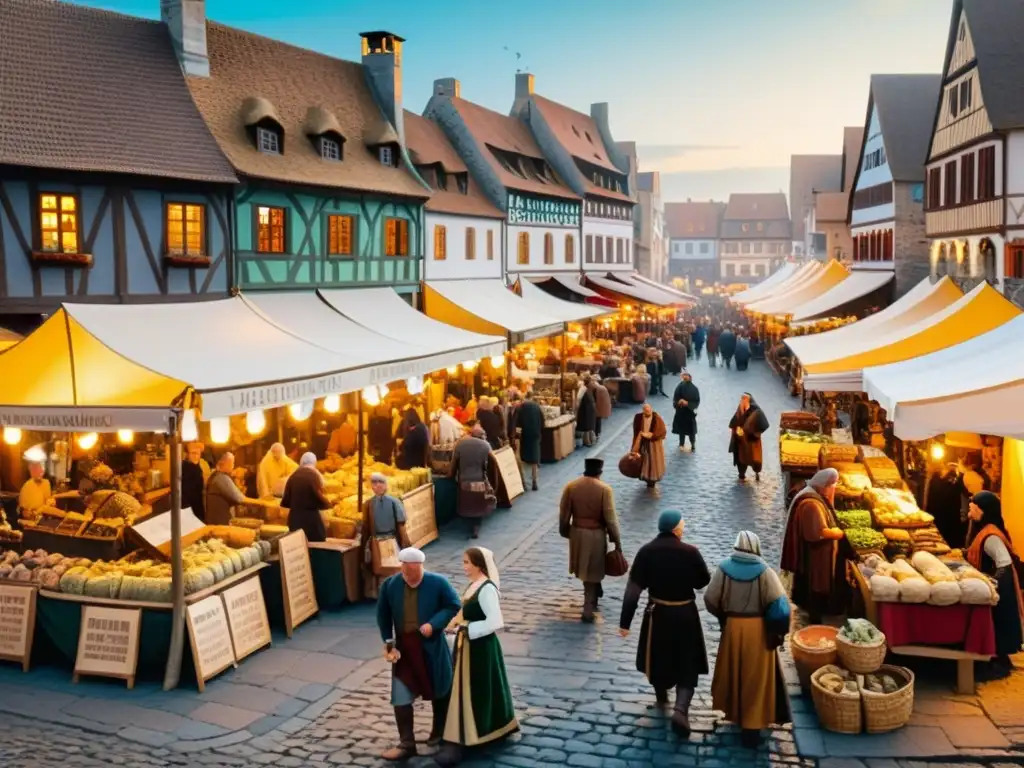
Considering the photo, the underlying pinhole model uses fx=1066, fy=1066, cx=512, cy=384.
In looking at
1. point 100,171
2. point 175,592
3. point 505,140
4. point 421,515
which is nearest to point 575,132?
point 505,140

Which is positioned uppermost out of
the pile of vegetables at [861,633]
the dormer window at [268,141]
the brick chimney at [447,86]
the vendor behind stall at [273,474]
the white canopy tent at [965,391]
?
the brick chimney at [447,86]

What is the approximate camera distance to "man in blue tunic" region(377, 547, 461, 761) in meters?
7.57

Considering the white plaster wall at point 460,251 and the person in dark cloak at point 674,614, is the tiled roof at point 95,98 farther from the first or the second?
the person in dark cloak at point 674,614

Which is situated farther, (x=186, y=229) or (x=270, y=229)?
(x=270, y=229)

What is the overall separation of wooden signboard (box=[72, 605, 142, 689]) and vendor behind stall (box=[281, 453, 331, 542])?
101 inches

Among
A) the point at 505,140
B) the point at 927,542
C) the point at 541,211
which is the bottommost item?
the point at 927,542

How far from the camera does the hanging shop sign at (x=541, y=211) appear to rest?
3731 centimetres

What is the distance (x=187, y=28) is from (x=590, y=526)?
14034mm

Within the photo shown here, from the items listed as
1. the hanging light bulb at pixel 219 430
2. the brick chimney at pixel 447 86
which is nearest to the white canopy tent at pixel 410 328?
the hanging light bulb at pixel 219 430

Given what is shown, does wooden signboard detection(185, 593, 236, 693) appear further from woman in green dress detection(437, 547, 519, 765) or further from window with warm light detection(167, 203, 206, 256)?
window with warm light detection(167, 203, 206, 256)

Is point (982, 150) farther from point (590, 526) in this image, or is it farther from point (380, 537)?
point (380, 537)

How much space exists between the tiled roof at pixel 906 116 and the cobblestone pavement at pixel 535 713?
23757mm

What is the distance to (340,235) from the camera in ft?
73.0

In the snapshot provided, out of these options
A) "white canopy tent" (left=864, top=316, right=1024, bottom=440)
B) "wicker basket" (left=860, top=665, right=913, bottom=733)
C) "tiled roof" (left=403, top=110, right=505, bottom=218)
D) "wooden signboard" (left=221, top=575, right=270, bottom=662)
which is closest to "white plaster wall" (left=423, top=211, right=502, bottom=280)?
"tiled roof" (left=403, top=110, right=505, bottom=218)
